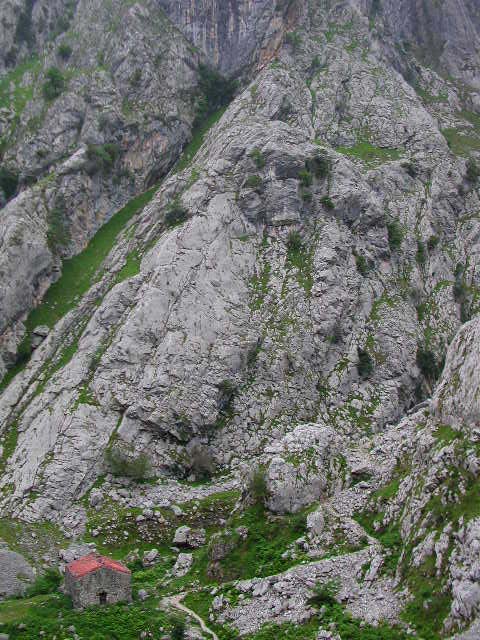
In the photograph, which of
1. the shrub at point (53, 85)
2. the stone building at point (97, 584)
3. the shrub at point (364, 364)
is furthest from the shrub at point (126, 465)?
the shrub at point (53, 85)

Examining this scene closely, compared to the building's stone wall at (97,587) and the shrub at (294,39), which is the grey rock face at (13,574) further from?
the shrub at (294,39)

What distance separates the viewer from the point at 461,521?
27.1 m

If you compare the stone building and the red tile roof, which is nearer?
the stone building

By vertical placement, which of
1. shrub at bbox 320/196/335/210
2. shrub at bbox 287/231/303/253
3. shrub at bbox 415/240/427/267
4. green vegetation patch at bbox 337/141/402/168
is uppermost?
green vegetation patch at bbox 337/141/402/168

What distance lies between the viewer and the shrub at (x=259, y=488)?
39.2 meters

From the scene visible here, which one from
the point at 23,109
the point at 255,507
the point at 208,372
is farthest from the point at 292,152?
the point at 255,507

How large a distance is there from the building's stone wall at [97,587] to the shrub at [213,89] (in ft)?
244

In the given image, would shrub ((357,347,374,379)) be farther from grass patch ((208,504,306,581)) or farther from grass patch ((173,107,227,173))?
grass patch ((173,107,227,173))

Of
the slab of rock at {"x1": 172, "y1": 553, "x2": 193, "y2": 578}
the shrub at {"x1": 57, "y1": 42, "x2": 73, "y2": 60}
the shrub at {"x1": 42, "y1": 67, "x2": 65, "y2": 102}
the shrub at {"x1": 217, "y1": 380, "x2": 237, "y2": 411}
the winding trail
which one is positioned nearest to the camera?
the winding trail

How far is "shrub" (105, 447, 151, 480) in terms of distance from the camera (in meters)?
50.6

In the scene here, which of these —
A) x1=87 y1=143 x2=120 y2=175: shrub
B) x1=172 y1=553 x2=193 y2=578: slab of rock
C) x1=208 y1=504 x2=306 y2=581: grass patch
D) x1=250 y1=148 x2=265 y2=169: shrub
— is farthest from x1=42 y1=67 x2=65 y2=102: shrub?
x1=208 y1=504 x2=306 y2=581: grass patch

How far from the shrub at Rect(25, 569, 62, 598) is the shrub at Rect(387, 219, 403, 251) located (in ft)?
159

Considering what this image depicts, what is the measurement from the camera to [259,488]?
129ft

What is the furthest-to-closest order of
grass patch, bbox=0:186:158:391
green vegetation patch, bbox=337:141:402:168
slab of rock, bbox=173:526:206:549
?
green vegetation patch, bbox=337:141:402:168 < grass patch, bbox=0:186:158:391 < slab of rock, bbox=173:526:206:549
